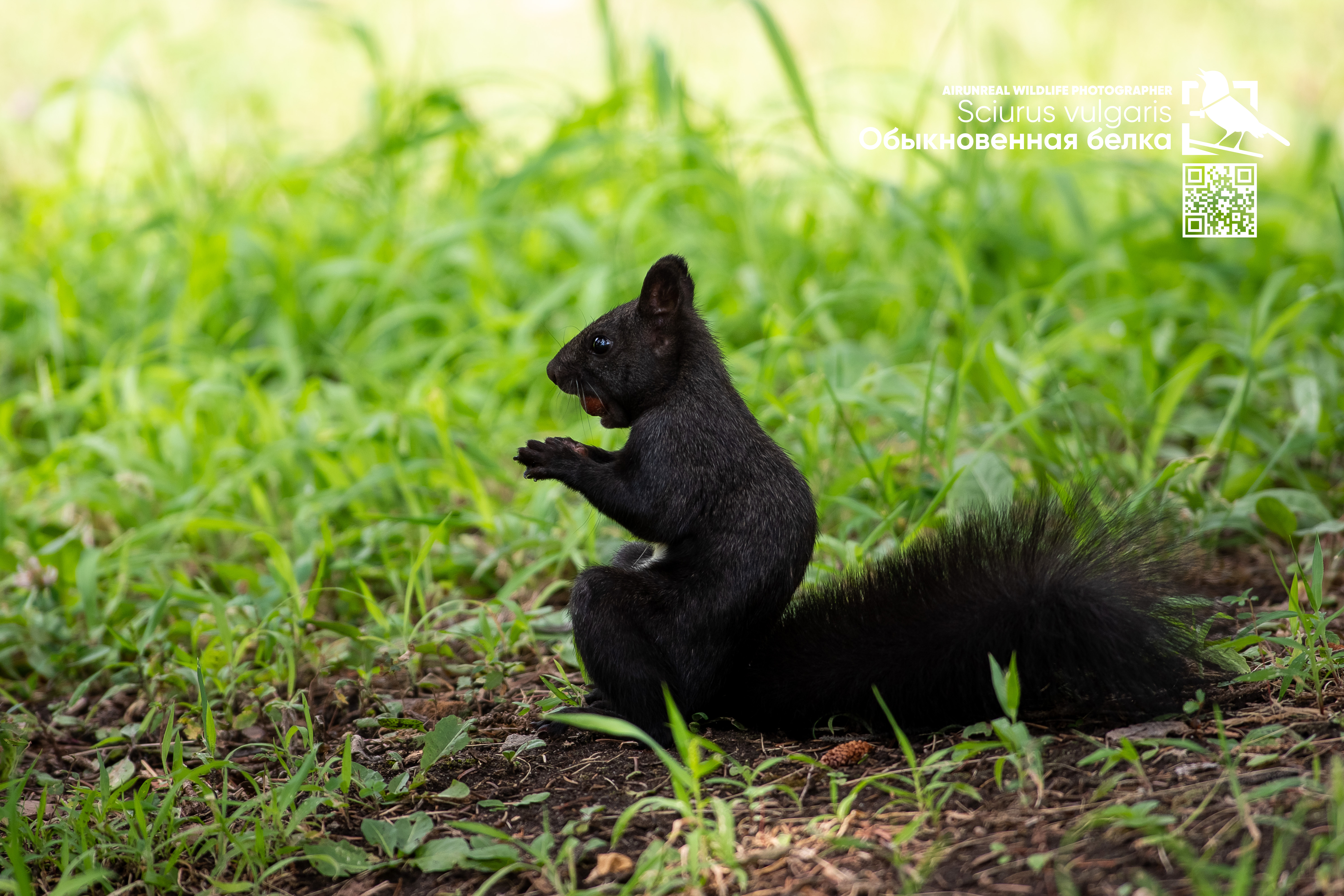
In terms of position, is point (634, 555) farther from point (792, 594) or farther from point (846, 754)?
point (846, 754)

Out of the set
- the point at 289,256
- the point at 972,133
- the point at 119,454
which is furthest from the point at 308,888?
the point at 972,133

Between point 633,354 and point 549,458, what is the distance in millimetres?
319

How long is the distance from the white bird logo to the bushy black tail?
156 inches

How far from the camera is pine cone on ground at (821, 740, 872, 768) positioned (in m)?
2.12

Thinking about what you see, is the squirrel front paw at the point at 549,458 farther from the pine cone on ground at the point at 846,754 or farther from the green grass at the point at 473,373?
the pine cone on ground at the point at 846,754

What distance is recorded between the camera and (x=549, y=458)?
2354mm

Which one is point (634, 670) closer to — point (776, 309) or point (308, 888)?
point (308, 888)

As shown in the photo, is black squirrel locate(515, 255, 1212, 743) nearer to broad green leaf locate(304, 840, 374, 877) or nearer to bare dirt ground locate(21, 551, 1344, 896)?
bare dirt ground locate(21, 551, 1344, 896)

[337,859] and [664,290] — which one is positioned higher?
[664,290]

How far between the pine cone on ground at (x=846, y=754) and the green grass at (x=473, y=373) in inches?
26.2

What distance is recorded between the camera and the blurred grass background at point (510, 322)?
321 centimetres

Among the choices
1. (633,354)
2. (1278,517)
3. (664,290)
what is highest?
(664,290)

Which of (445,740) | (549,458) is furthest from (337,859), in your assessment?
(549,458)

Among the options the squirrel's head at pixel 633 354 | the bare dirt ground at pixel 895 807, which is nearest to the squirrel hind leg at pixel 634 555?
the squirrel's head at pixel 633 354
